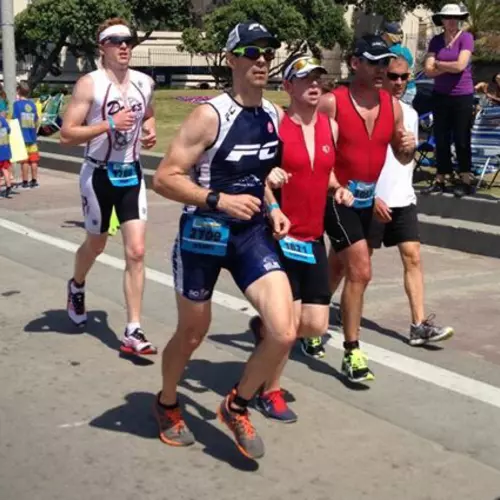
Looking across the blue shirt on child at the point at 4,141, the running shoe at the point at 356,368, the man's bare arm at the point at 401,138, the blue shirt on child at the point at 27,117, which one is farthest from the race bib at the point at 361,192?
the blue shirt on child at the point at 27,117

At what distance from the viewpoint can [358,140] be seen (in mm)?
5750

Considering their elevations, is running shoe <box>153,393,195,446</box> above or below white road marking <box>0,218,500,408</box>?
above

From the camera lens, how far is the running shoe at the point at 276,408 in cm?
513

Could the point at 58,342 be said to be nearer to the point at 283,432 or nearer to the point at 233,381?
the point at 233,381

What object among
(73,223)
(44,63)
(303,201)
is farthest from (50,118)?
(44,63)

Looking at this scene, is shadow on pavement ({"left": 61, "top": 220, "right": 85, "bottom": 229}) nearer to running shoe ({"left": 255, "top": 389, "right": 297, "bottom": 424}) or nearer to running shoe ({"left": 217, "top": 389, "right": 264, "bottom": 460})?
running shoe ({"left": 255, "top": 389, "right": 297, "bottom": 424})

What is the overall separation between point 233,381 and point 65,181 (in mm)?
11123

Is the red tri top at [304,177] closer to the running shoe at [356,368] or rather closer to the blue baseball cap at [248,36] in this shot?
the blue baseball cap at [248,36]

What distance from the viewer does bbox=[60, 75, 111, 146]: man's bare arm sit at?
625 cm

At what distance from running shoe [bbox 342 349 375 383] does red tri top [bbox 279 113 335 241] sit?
87cm

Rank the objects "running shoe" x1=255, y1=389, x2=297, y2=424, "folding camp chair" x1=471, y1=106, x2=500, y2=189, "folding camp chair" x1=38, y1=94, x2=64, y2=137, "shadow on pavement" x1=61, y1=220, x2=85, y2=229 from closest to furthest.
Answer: "running shoe" x1=255, y1=389, x2=297, y2=424, "shadow on pavement" x1=61, y1=220, x2=85, y2=229, "folding camp chair" x1=471, y1=106, x2=500, y2=189, "folding camp chair" x1=38, y1=94, x2=64, y2=137

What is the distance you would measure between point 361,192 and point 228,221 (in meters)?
1.61

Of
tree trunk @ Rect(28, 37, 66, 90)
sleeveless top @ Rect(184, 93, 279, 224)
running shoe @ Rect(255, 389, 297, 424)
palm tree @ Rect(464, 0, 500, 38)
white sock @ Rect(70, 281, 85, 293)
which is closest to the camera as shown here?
sleeveless top @ Rect(184, 93, 279, 224)

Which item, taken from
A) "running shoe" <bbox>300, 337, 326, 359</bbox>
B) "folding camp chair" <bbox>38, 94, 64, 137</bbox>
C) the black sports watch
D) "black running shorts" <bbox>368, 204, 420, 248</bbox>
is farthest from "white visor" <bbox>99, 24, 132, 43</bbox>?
"folding camp chair" <bbox>38, 94, 64, 137</bbox>
